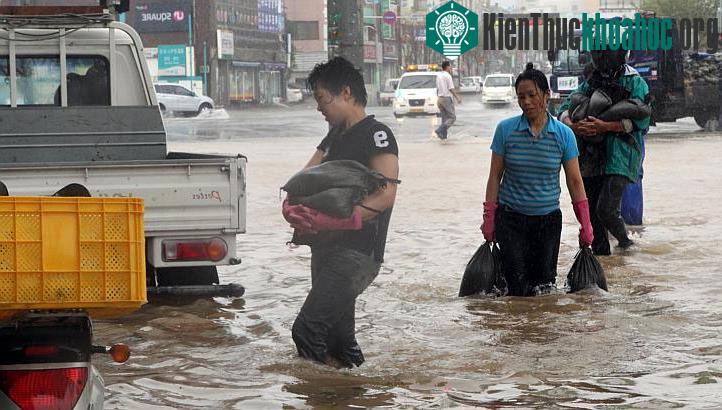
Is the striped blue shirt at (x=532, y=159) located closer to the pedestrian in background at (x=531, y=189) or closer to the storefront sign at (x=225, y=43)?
the pedestrian in background at (x=531, y=189)

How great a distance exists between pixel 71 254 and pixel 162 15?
7705cm

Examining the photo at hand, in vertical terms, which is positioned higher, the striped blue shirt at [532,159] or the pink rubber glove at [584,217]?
the striped blue shirt at [532,159]

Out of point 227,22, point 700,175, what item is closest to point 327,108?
point 700,175

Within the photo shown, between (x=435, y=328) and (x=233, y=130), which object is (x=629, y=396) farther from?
(x=233, y=130)

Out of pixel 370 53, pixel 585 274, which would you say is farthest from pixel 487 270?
pixel 370 53

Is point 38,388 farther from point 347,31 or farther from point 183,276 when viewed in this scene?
point 347,31

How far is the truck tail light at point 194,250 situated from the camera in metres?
8.34

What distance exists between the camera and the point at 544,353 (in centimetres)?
759

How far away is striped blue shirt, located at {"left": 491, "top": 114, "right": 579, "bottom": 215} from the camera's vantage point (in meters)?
8.63

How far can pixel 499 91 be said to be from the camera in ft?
190

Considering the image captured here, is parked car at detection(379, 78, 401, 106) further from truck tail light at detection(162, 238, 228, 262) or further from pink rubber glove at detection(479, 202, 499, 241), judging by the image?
truck tail light at detection(162, 238, 228, 262)

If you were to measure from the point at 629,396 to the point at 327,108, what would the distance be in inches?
78.3

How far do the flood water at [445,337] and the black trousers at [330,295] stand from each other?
0.68ft
